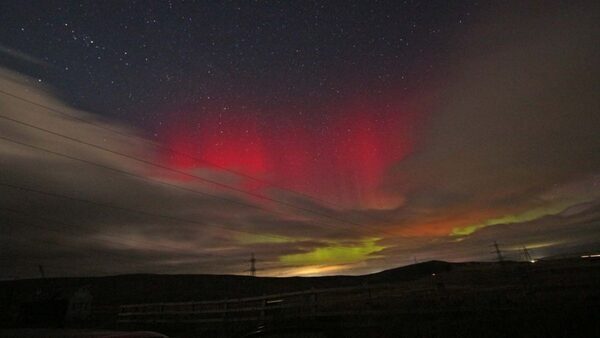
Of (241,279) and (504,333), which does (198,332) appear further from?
(241,279)

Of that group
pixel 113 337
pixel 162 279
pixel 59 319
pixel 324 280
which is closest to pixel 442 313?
pixel 113 337

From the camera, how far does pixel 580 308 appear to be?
9.31 m

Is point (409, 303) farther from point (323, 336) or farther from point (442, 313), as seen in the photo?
point (323, 336)

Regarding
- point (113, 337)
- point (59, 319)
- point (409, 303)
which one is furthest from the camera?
point (59, 319)

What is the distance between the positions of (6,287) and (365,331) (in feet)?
108

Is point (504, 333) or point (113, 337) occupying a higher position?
point (113, 337)

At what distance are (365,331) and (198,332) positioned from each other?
10306 mm

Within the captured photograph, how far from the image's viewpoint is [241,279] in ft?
550

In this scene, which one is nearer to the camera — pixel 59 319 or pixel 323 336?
pixel 323 336

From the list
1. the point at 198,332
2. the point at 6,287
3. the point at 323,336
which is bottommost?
the point at 198,332

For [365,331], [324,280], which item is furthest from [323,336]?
[324,280]

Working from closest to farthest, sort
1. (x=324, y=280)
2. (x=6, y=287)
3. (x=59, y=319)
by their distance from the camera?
(x=59, y=319) < (x=6, y=287) < (x=324, y=280)

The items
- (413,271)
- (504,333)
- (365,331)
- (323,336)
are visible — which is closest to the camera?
(323,336)

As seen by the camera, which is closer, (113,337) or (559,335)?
(113,337)
